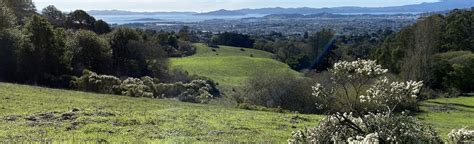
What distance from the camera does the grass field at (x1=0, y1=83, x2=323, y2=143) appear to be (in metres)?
16.1

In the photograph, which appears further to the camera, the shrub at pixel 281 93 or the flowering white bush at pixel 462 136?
the shrub at pixel 281 93

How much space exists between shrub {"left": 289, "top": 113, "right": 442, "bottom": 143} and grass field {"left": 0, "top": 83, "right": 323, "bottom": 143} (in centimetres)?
665

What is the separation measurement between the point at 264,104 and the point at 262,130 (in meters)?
22.5

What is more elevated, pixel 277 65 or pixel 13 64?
pixel 13 64

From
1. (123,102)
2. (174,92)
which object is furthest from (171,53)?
(123,102)

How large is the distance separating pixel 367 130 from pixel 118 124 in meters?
12.3

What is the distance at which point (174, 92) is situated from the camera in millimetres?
47844

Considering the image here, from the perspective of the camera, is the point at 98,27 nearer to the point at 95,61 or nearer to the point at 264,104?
the point at 95,61

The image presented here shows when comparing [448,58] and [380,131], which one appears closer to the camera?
[380,131]

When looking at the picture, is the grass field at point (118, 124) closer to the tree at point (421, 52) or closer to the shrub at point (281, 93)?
the shrub at point (281, 93)

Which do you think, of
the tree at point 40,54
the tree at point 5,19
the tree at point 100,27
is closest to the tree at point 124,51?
the tree at point 100,27

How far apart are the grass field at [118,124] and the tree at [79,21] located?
1841 inches

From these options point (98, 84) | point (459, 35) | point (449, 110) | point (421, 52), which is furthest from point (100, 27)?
point (459, 35)

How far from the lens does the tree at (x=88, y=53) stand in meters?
52.4
